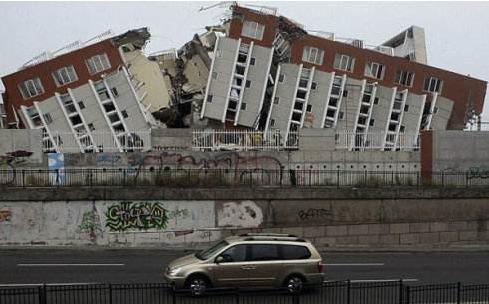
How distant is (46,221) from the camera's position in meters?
21.5

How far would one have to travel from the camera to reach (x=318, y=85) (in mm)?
47875

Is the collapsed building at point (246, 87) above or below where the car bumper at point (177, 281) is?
above

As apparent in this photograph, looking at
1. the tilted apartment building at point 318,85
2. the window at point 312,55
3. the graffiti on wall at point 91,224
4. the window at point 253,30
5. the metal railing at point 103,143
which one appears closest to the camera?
the graffiti on wall at point 91,224

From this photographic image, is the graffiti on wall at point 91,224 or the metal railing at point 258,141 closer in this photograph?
the graffiti on wall at point 91,224

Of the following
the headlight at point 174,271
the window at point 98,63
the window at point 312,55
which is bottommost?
the headlight at point 174,271

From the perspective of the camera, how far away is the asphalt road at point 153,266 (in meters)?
16.3

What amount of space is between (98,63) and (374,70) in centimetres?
2321

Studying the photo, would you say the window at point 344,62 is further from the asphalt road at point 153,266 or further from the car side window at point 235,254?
the car side window at point 235,254

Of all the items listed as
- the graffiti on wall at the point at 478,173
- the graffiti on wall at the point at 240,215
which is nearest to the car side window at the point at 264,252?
the graffiti on wall at the point at 240,215

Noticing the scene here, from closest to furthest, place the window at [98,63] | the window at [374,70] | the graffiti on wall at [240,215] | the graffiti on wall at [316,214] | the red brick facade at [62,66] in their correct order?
1. the graffiti on wall at [240,215]
2. the graffiti on wall at [316,214]
3. the red brick facade at [62,66]
4. the window at [98,63]
5. the window at [374,70]

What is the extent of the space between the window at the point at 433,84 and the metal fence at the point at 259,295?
125ft

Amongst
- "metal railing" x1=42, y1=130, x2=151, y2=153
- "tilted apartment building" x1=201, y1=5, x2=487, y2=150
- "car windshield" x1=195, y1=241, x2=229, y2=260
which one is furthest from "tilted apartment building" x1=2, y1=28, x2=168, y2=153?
"car windshield" x1=195, y1=241, x2=229, y2=260

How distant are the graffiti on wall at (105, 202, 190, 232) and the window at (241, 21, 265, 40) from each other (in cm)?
2677

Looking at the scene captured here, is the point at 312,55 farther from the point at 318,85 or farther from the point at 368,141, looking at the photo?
the point at 368,141
